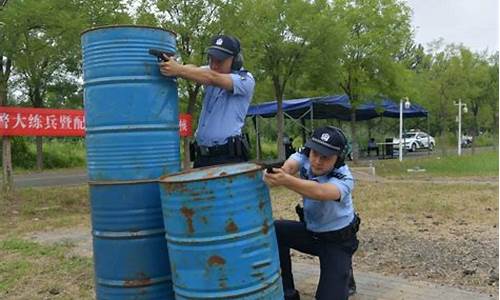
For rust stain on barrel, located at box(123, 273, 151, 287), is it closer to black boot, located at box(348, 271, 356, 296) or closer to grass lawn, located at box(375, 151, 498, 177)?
black boot, located at box(348, 271, 356, 296)

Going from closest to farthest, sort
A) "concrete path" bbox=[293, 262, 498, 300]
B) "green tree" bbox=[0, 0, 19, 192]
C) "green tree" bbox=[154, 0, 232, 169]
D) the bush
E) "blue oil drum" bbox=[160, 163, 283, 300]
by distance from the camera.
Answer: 1. "blue oil drum" bbox=[160, 163, 283, 300]
2. "concrete path" bbox=[293, 262, 498, 300]
3. "green tree" bbox=[0, 0, 19, 192]
4. "green tree" bbox=[154, 0, 232, 169]
5. the bush

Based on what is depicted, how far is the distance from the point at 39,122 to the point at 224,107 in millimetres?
6583

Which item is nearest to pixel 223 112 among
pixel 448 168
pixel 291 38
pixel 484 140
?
pixel 291 38

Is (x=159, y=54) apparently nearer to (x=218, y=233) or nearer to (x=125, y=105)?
(x=125, y=105)

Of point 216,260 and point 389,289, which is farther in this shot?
point 389,289

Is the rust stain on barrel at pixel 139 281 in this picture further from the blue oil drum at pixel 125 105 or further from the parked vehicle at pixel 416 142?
the parked vehicle at pixel 416 142

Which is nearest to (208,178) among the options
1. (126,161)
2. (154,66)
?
(126,161)

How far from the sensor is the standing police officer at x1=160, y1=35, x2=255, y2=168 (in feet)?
10.1

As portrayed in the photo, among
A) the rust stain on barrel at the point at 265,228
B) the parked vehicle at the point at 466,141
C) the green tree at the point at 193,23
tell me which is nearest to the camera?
the rust stain on barrel at the point at 265,228

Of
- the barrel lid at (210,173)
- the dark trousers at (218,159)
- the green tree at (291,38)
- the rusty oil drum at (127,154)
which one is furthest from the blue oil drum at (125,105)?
the green tree at (291,38)

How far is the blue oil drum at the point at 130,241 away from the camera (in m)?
2.85

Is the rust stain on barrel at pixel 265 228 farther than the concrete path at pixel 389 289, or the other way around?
the concrete path at pixel 389 289

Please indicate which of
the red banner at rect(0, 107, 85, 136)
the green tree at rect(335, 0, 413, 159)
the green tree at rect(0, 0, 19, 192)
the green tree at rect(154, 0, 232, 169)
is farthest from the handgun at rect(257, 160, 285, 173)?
the green tree at rect(335, 0, 413, 159)

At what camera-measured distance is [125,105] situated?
2812 mm
